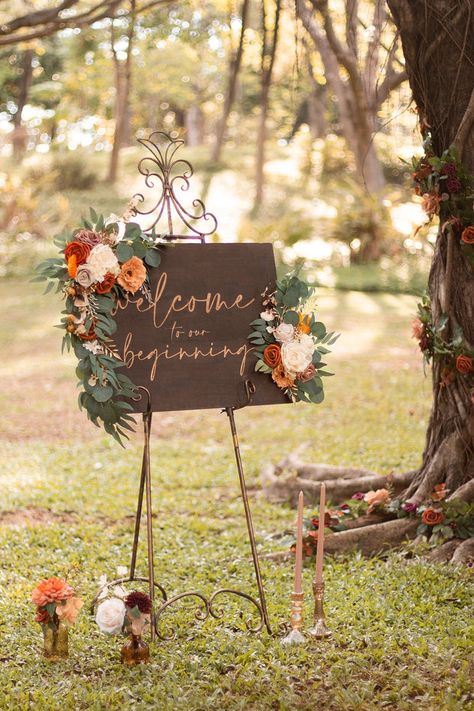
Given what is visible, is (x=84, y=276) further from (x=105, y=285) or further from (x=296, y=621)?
(x=296, y=621)

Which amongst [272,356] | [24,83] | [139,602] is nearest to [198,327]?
[272,356]

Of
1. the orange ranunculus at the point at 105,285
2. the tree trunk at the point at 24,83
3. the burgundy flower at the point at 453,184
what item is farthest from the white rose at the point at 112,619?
the tree trunk at the point at 24,83

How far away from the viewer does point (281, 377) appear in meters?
3.32

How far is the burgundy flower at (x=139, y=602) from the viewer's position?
9.87 ft

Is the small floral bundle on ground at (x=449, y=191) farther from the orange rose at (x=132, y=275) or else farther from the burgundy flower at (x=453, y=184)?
the orange rose at (x=132, y=275)

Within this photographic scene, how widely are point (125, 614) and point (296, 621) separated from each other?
2.23 ft

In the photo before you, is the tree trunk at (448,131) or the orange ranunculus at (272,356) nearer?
the orange ranunculus at (272,356)

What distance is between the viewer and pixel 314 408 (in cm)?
769

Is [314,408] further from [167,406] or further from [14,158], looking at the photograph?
[14,158]

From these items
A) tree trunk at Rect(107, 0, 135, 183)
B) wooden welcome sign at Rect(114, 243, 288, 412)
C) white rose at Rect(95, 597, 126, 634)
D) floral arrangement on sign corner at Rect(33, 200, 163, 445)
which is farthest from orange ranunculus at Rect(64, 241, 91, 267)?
tree trunk at Rect(107, 0, 135, 183)

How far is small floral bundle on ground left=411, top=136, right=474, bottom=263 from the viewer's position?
12.4 feet

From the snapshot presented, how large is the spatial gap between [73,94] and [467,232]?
22206 millimetres

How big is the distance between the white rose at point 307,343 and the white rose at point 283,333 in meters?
0.05

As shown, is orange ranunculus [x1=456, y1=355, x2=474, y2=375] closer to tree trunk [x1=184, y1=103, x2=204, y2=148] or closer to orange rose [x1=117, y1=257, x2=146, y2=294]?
orange rose [x1=117, y1=257, x2=146, y2=294]
